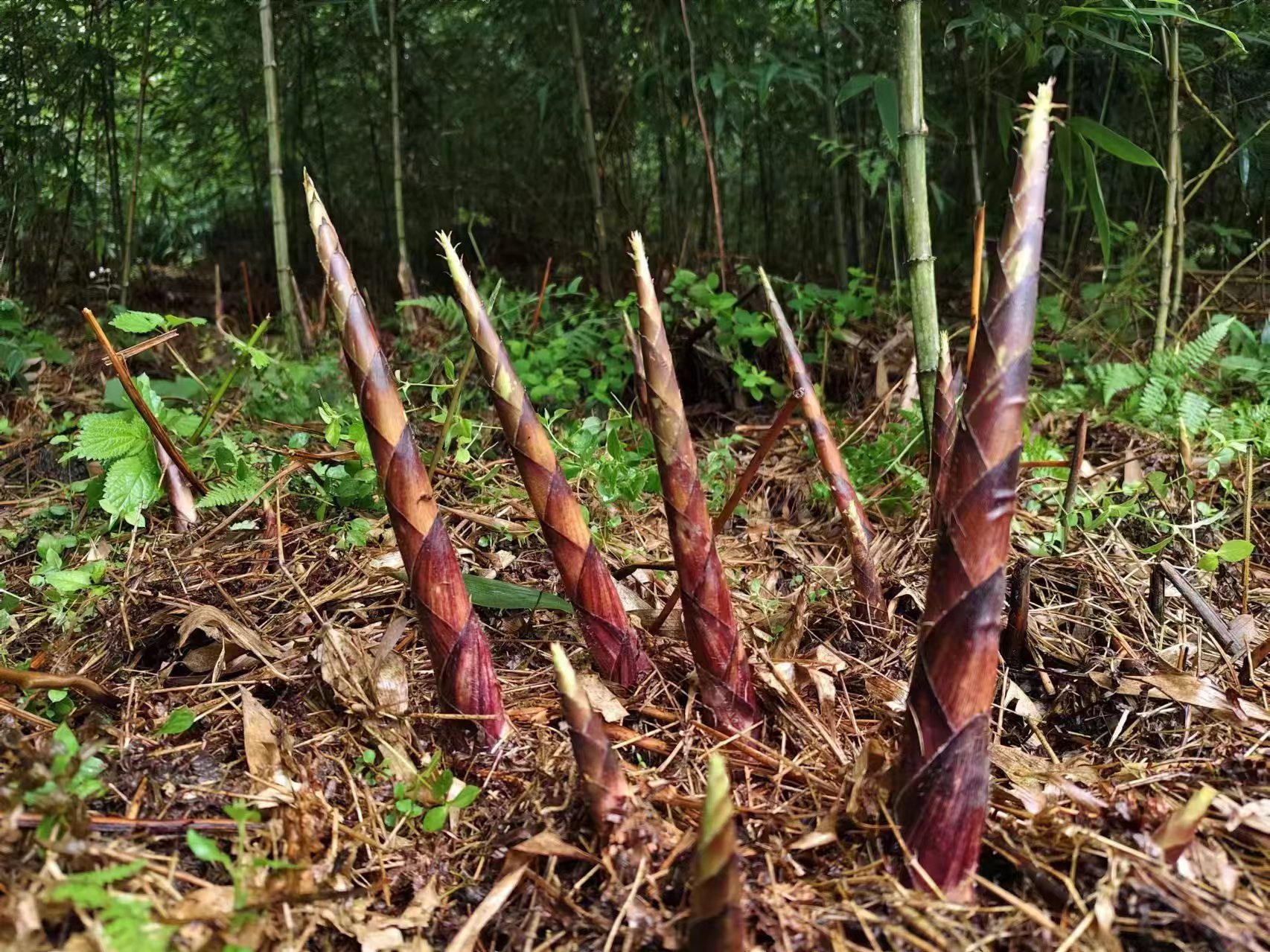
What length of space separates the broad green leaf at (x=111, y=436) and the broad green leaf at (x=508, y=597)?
955 mm

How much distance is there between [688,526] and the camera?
126 cm

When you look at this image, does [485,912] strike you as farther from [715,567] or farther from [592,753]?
[715,567]

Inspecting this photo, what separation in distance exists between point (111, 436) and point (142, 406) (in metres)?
0.16

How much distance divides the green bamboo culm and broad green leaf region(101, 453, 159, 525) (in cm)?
185

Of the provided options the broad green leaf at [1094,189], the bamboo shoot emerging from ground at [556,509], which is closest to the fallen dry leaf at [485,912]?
the bamboo shoot emerging from ground at [556,509]

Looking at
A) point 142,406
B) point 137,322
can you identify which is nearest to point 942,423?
point 142,406

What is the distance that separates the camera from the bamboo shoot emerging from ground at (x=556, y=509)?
50.4 inches

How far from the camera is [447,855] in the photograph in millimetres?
1095

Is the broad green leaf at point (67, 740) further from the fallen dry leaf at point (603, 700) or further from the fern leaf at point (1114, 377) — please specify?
the fern leaf at point (1114, 377)

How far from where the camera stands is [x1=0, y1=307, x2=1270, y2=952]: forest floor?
92 centimetres

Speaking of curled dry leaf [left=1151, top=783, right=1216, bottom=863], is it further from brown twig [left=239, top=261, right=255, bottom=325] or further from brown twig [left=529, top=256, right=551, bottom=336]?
brown twig [left=239, top=261, right=255, bottom=325]

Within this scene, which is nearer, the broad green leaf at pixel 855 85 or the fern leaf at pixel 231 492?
the fern leaf at pixel 231 492

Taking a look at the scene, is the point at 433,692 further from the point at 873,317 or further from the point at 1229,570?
the point at 873,317

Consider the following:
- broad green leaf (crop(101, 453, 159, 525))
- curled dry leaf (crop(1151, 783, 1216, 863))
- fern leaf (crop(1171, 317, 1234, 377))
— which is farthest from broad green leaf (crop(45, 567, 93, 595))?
fern leaf (crop(1171, 317, 1234, 377))
